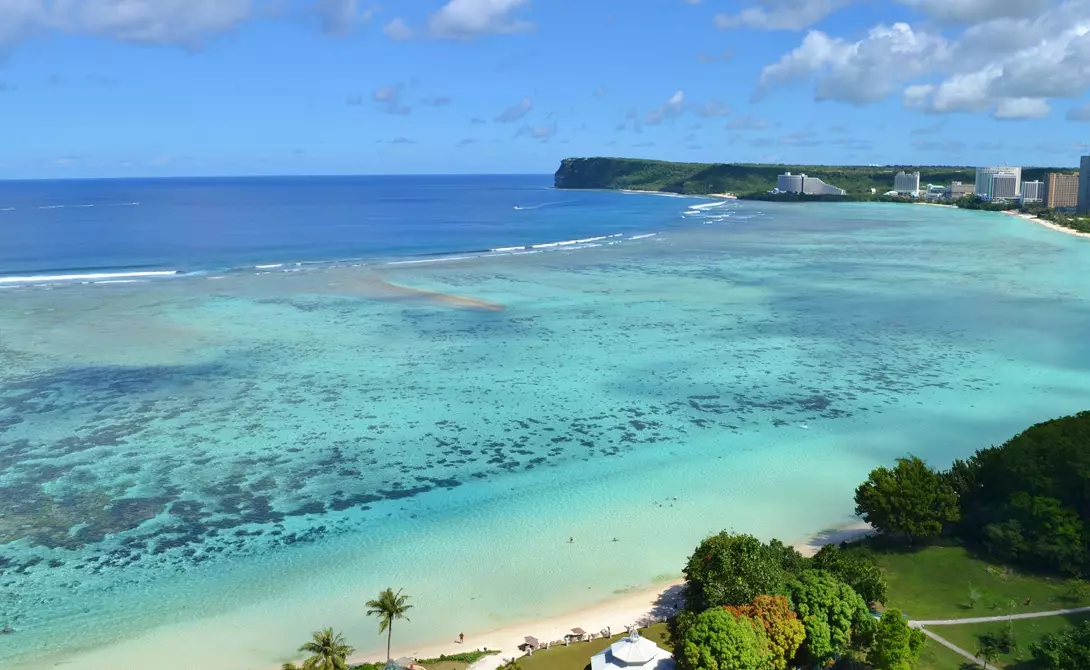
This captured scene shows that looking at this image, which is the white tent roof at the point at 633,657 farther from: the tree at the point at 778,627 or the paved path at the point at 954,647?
the paved path at the point at 954,647

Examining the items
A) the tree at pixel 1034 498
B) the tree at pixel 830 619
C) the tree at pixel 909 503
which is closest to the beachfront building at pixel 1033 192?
the tree at pixel 1034 498

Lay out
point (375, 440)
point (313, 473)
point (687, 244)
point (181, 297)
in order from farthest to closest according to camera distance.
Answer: point (687, 244) < point (181, 297) < point (375, 440) < point (313, 473)

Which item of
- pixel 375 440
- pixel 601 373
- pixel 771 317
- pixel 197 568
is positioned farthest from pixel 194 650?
pixel 771 317

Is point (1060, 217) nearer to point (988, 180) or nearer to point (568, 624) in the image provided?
point (988, 180)

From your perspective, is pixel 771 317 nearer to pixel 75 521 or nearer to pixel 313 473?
pixel 313 473

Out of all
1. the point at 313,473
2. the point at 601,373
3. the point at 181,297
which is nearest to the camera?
the point at 313,473

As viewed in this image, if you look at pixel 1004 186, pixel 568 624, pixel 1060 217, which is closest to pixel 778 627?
pixel 568 624
